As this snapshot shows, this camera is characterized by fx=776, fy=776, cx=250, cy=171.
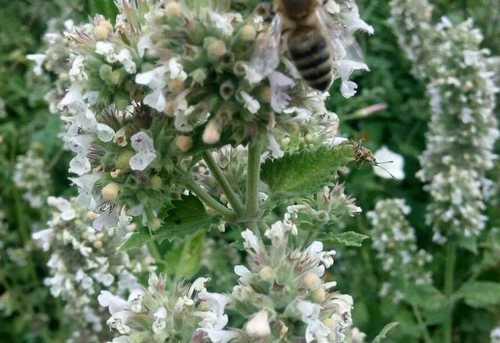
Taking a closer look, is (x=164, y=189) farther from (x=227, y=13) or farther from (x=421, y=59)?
(x=421, y=59)

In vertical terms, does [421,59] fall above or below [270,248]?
below

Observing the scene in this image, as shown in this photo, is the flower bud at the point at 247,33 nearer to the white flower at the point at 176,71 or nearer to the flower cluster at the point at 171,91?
the flower cluster at the point at 171,91

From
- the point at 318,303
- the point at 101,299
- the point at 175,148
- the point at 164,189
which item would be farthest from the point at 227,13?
the point at 101,299

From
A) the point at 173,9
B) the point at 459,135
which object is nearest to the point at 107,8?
the point at 173,9

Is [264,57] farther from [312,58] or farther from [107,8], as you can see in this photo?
[107,8]

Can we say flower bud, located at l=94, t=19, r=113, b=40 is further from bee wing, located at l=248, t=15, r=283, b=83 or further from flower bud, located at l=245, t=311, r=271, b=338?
flower bud, located at l=245, t=311, r=271, b=338

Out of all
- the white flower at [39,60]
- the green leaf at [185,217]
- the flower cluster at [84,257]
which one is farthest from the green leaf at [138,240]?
the white flower at [39,60]

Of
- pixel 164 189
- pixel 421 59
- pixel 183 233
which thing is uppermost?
pixel 164 189
